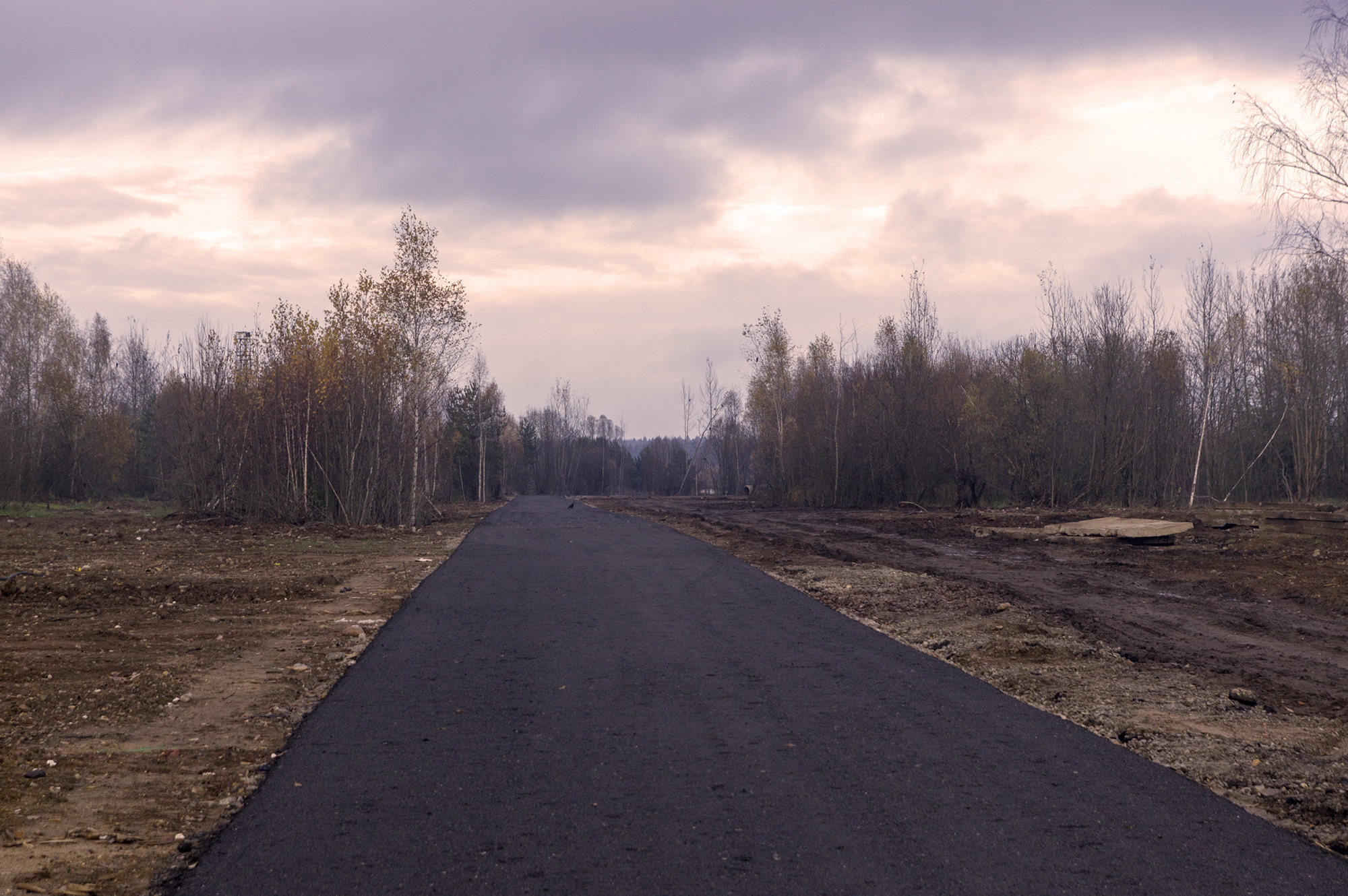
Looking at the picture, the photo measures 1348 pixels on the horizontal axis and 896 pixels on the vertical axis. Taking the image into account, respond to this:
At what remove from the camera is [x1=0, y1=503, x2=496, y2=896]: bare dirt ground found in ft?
12.8

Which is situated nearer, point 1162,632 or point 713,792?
point 713,792

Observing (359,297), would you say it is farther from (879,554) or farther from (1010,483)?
(1010,483)

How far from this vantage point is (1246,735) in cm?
573

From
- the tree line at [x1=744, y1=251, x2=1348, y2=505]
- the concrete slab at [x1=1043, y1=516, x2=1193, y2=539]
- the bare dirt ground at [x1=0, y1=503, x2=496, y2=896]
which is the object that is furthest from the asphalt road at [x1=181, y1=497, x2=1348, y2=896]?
the tree line at [x1=744, y1=251, x2=1348, y2=505]

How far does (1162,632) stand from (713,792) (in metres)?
7.72

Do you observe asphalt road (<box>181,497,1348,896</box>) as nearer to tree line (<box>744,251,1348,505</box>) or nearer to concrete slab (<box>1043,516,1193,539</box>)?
concrete slab (<box>1043,516,1193,539</box>)

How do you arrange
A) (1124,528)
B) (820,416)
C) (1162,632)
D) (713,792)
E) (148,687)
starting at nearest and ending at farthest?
(713,792), (148,687), (1162,632), (1124,528), (820,416)

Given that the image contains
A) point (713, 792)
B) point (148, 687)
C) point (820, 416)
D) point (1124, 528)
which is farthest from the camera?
point (820, 416)

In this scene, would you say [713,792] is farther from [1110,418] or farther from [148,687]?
[1110,418]

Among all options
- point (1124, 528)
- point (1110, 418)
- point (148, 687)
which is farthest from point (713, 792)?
point (1110, 418)

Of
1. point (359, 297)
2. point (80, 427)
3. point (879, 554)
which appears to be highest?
point (359, 297)

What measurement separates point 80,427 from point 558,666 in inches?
1844

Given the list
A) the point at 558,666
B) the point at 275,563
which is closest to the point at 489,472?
the point at 275,563

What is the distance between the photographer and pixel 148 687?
6.84 m
